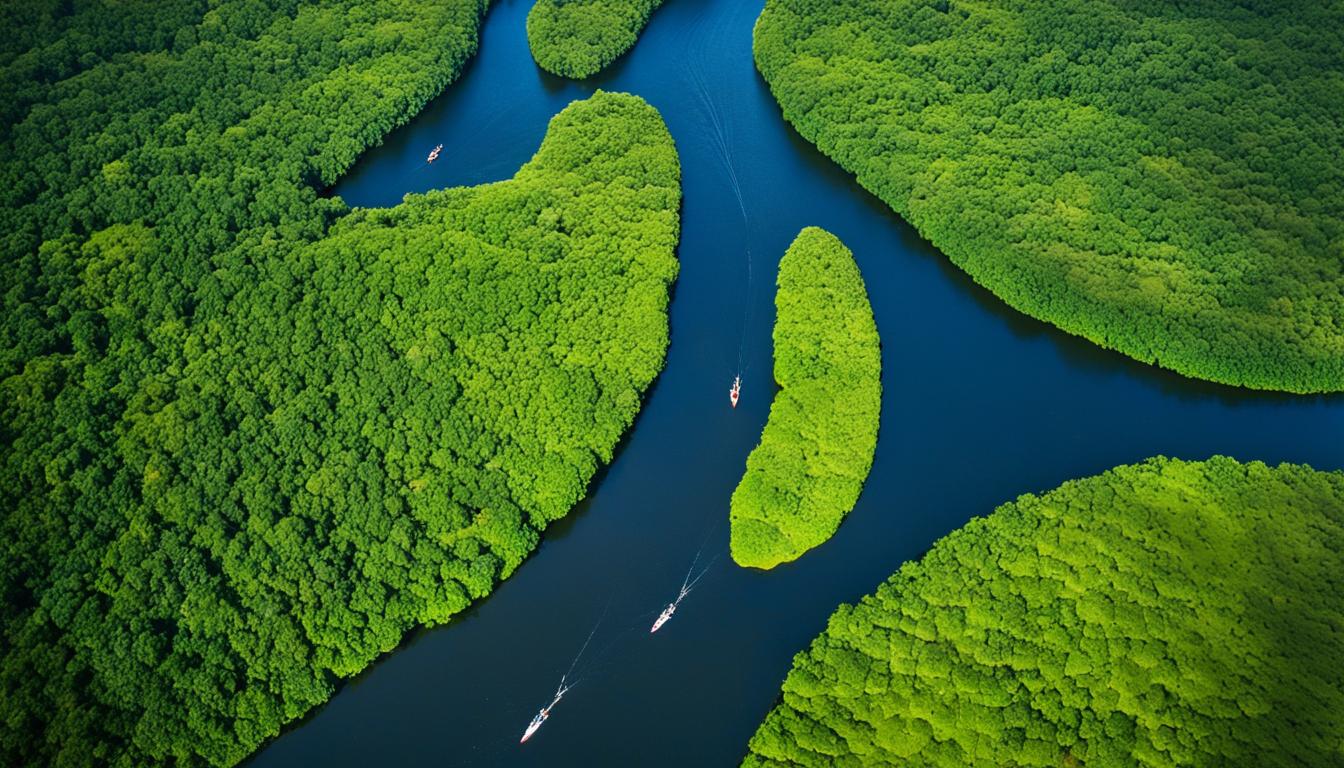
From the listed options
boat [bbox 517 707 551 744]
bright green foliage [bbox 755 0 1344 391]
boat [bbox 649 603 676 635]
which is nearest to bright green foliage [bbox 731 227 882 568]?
boat [bbox 649 603 676 635]

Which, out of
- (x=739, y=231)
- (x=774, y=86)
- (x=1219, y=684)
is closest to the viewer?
(x=1219, y=684)

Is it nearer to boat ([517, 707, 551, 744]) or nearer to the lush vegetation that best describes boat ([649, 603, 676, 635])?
boat ([517, 707, 551, 744])

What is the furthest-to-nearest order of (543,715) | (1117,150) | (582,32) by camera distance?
(582,32), (1117,150), (543,715)

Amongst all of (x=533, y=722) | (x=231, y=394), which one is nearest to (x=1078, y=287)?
(x=533, y=722)

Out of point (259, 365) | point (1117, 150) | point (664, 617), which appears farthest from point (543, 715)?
point (1117, 150)

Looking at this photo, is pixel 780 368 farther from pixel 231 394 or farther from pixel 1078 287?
pixel 231 394

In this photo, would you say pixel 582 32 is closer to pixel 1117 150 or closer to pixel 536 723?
pixel 1117 150
